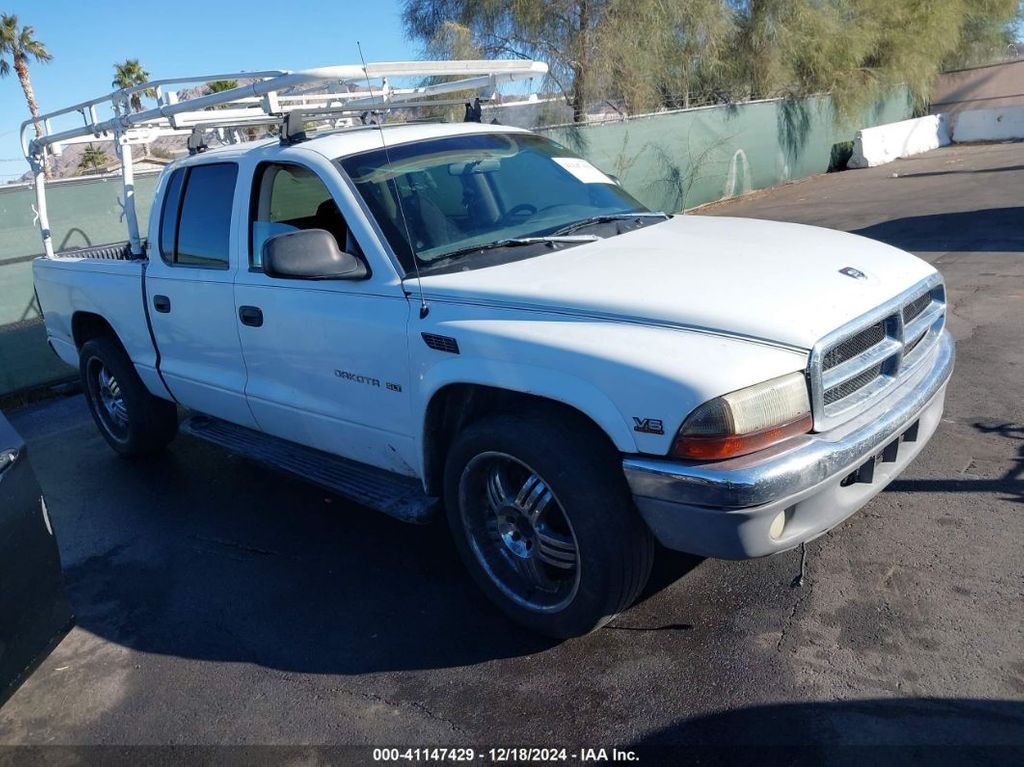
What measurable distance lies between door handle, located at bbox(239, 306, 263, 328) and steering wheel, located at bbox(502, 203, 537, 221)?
1306mm

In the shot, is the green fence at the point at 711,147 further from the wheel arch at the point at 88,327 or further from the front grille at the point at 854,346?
the front grille at the point at 854,346

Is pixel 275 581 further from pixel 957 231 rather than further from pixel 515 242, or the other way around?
pixel 957 231

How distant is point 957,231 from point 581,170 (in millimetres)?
8608

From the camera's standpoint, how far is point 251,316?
4.48 metres

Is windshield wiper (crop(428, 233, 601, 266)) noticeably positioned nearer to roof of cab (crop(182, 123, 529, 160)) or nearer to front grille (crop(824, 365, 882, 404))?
roof of cab (crop(182, 123, 529, 160))

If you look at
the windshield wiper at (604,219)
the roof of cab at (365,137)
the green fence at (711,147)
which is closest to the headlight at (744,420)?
the windshield wiper at (604,219)

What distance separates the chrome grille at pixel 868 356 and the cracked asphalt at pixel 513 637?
0.87 meters

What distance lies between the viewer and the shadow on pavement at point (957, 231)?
10.4 m

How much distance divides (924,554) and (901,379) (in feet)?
2.79

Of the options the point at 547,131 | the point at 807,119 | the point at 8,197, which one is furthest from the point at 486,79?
the point at 807,119

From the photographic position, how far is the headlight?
2.85 meters

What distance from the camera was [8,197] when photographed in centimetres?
873

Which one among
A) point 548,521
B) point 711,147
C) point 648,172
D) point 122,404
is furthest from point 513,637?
point 711,147

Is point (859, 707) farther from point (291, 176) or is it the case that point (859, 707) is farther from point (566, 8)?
point (566, 8)
